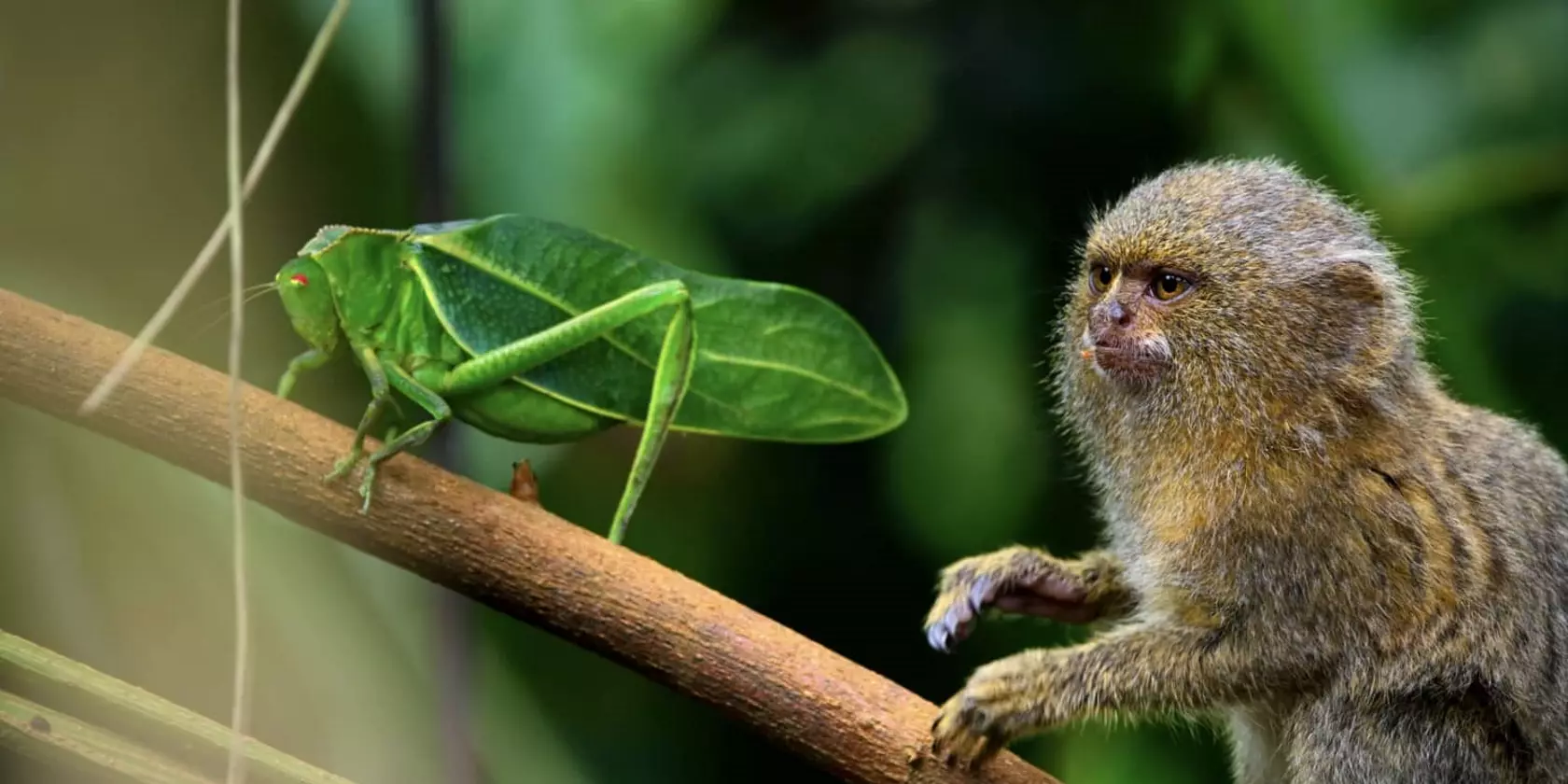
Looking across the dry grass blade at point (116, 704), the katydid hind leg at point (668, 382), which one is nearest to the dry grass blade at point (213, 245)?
the dry grass blade at point (116, 704)

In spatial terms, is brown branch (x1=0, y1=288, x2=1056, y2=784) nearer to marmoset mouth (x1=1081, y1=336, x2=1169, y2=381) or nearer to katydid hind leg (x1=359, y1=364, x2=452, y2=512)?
katydid hind leg (x1=359, y1=364, x2=452, y2=512)

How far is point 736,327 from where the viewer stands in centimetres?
172

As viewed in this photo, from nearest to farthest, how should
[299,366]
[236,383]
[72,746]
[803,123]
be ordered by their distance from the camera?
[72,746], [236,383], [299,366], [803,123]

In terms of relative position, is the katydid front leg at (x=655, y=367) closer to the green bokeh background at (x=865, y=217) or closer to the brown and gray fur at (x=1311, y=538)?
the green bokeh background at (x=865, y=217)

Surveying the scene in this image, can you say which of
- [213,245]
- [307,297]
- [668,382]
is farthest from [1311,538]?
[213,245]

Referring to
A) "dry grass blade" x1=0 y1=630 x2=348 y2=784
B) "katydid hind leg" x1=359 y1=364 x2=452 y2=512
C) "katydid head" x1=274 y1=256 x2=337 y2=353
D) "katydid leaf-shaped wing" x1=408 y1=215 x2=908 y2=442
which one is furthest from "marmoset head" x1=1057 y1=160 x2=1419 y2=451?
"dry grass blade" x1=0 y1=630 x2=348 y2=784

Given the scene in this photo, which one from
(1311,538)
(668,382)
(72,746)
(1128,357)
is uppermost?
(1128,357)

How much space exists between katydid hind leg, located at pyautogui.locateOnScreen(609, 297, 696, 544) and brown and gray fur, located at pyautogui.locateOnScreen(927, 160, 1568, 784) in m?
0.56

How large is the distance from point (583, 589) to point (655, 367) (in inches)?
11.9

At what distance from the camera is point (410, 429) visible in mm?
1527

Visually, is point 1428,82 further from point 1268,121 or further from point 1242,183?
point 1242,183

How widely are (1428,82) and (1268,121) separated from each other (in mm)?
316

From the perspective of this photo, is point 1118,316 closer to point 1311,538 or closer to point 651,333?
point 1311,538

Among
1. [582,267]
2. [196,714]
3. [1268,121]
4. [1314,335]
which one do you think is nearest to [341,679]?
[196,714]
